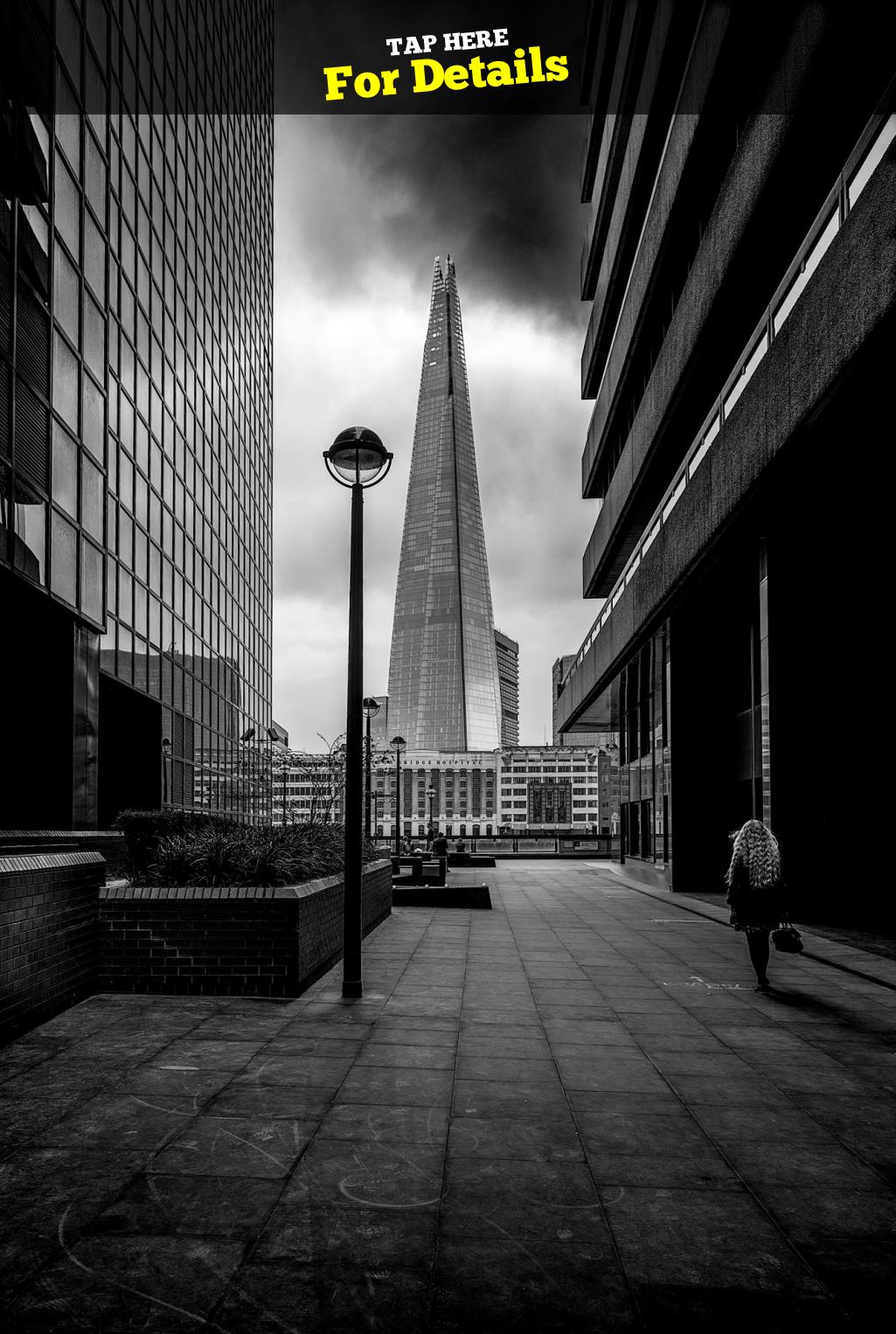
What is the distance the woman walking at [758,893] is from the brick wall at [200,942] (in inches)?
185

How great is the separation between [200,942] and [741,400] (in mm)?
11616

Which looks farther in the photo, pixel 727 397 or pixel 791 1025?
pixel 727 397

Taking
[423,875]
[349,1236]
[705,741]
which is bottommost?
[423,875]

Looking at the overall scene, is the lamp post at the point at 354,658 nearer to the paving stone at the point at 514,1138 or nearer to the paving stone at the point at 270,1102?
the paving stone at the point at 270,1102

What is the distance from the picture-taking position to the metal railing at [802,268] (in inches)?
414

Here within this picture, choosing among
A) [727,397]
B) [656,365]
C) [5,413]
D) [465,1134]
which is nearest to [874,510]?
[727,397]

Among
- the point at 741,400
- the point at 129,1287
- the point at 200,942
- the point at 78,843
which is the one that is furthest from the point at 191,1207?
the point at 741,400

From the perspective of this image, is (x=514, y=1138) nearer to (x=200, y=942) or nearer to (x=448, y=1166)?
(x=448, y=1166)

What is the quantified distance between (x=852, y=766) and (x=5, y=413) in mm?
16421

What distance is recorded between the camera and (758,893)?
1012 cm

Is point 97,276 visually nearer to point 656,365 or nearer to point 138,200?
point 138,200

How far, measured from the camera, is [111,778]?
25.1 metres

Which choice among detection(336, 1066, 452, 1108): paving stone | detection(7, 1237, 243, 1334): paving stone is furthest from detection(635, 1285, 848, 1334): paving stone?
detection(336, 1066, 452, 1108): paving stone

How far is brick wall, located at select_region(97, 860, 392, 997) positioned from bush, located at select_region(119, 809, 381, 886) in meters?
0.72
